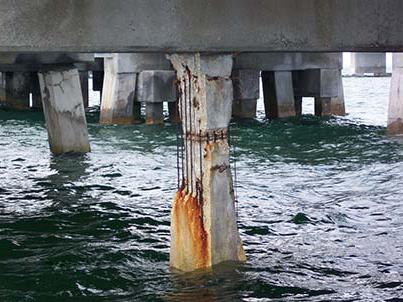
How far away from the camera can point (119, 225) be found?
12617 mm

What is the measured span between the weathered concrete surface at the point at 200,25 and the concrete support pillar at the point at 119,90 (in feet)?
53.1

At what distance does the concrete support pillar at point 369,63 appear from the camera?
68.1 meters

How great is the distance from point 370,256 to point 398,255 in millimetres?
368

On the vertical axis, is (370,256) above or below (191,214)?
below

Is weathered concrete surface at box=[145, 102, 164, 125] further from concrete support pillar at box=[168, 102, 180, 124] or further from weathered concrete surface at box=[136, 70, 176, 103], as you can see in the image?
concrete support pillar at box=[168, 102, 180, 124]

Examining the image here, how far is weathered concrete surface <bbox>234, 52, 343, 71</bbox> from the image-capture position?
26.9 m

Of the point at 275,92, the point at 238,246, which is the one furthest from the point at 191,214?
the point at 275,92

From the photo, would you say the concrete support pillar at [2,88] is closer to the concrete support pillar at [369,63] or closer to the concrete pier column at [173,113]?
the concrete pier column at [173,113]

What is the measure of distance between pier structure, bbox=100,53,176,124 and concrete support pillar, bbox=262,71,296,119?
3666mm

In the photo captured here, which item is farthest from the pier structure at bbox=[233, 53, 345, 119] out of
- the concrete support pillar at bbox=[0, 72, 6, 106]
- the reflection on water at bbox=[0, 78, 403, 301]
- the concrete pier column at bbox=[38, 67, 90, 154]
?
the concrete support pillar at bbox=[0, 72, 6, 106]

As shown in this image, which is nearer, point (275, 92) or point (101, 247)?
point (101, 247)

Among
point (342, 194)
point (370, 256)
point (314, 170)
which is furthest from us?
point (314, 170)

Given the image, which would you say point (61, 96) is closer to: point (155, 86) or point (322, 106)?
point (155, 86)

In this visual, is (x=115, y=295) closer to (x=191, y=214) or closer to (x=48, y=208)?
(x=191, y=214)
